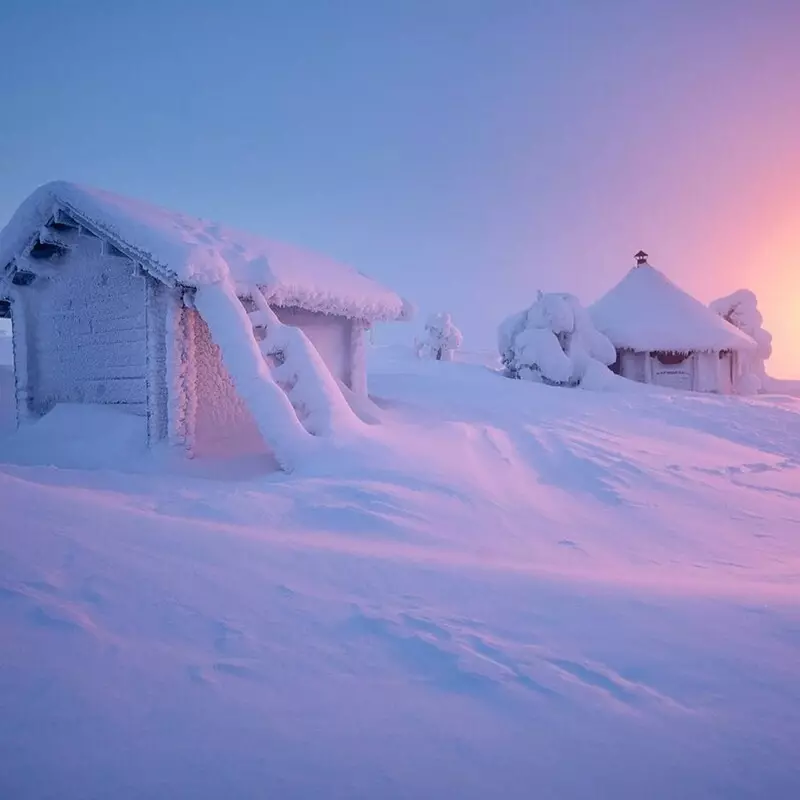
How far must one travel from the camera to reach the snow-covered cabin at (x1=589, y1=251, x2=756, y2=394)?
18688 millimetres

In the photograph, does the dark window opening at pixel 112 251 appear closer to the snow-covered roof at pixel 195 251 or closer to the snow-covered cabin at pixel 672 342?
the snow-covered roof at pixel 195 251

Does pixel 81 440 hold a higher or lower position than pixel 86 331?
lower

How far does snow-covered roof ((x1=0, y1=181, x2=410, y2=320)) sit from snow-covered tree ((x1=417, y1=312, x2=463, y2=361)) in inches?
1032

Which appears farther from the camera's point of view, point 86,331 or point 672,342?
point 672,342

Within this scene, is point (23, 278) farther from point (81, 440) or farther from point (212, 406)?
point (212, 406)

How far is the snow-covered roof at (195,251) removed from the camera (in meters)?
6.89

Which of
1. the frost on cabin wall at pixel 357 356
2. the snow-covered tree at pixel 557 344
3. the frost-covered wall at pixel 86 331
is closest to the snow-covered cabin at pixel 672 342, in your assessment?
the snow-covered tree at pixel 557 344

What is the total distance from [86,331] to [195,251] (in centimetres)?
307

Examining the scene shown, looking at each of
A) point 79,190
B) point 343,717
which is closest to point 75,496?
point 343,717

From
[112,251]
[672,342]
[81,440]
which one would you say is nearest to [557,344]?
[672,342]

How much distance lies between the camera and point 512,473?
6.07m

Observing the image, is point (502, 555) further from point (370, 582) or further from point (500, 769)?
point (500, 769)

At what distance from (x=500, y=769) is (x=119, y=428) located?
755 cm

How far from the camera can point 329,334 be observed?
10.2 m
